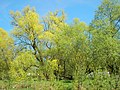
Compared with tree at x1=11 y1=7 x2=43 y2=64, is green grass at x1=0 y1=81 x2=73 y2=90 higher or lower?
lower

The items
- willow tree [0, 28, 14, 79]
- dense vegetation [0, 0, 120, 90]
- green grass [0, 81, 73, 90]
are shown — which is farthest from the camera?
willow tree [0, 28, 14, 79]

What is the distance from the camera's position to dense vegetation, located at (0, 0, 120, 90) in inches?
1208

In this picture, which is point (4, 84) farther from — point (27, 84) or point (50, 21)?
point (50, 21)

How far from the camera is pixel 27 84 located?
22.1m

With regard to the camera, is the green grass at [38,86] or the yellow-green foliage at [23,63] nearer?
the green grass at [38,86]

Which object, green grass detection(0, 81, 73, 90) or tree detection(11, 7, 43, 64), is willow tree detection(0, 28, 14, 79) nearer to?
tree detection(11, 7, 43, 64)

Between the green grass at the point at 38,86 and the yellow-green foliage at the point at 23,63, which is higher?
the yellow-green foliage at the point at 23,63

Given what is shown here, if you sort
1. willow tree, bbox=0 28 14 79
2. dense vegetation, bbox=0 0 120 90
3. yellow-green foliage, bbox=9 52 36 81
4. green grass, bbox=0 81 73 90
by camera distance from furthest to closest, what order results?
willow tree, bbox=0 28 14 79 < yellow-green foliage, bbox=9 52 36 81 < dense vegetation, bbox=0 0 120 90 < green grass, bbox=0 81 73 90

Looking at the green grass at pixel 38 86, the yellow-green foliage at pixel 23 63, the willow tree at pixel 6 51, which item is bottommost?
the green grass at pixel 38 86

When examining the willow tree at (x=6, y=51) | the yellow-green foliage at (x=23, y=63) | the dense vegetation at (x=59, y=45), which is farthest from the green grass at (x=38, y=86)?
the willow tree at (x=6, y=51)

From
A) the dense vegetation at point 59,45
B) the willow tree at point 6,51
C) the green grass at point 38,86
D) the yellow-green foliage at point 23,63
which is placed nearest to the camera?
the green grass at point 38,86

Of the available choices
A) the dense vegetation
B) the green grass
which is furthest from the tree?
the green grass

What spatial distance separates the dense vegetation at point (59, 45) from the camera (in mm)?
30672

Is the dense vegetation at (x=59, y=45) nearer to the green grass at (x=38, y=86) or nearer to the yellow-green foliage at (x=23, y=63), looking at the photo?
the yellow-green foliage at (x=23, y=63)
